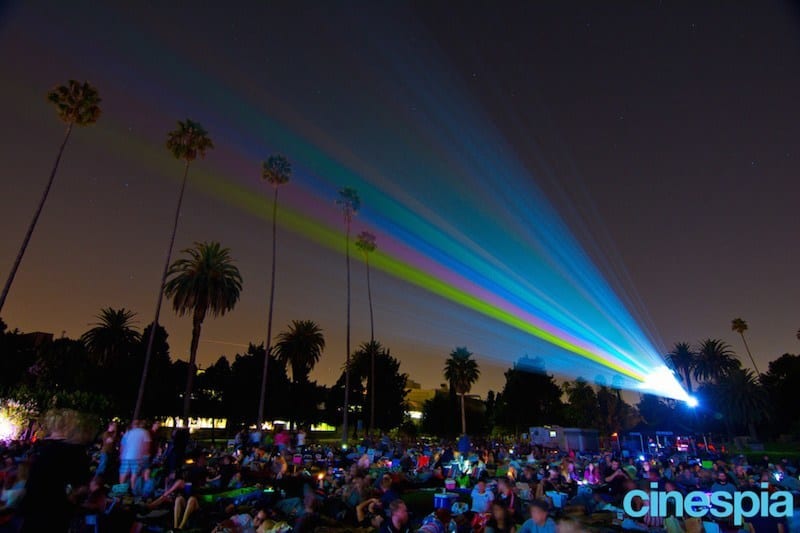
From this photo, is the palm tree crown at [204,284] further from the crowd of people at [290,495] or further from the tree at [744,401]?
the tree at [744,401]

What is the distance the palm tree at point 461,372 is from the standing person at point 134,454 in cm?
6819

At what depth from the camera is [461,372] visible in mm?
77000

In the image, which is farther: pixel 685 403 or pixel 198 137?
pixel 685 403

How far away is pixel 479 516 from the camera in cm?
1002

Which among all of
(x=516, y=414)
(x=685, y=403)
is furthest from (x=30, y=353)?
(x=685, y=403)

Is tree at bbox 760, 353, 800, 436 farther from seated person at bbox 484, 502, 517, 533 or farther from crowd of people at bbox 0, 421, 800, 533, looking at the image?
seated person at bbox 484, 502, 517, 533

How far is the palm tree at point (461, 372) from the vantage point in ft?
251

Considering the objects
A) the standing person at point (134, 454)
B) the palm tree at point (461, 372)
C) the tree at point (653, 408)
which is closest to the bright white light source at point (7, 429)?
the standing person at point (134, 454)

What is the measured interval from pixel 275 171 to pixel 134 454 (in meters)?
41.8

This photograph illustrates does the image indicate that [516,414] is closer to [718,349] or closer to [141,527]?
[718,349]

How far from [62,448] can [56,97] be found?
37.6 metres

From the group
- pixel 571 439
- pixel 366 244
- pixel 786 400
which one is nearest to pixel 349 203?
pixel 366 244

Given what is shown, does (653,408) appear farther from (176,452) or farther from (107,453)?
(107,453)

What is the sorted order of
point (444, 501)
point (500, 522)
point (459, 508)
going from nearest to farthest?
point (500, 522) < point (459, 508) < point (444, 501)
